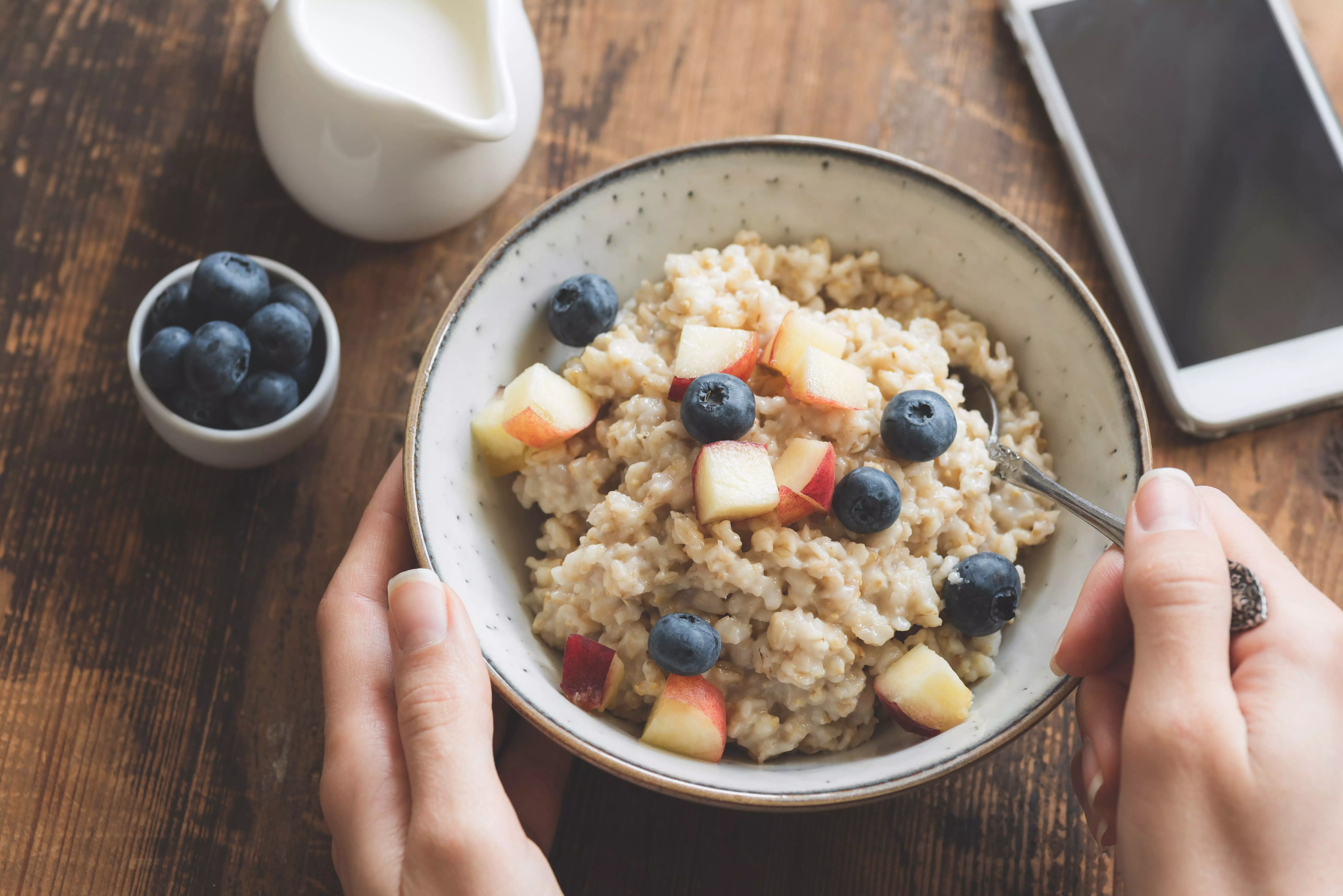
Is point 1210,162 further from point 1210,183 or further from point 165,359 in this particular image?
point 165,359

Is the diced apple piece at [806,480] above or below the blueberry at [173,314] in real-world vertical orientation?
above

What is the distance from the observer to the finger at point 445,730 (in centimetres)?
101

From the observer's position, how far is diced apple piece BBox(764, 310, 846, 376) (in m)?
1.25

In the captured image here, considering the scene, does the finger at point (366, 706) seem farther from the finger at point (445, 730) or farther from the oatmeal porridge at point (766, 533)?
the oatmeal porridge at point (766, 533)

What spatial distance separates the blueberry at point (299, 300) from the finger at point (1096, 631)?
1141mm

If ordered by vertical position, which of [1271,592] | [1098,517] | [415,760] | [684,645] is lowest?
[415,760]

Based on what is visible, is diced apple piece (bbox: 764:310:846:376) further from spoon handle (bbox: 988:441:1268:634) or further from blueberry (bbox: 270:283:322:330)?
blueberry (bbox: 270:283:322:330)

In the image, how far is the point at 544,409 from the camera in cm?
128

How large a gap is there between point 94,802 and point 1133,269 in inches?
71.6

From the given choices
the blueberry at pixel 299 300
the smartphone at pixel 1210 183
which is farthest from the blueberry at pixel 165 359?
the smartphone at pixel 1210 183

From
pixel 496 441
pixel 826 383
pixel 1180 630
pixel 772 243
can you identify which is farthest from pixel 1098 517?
pixel 496 441

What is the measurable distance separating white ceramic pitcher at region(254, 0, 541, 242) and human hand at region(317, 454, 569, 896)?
24.6 inches

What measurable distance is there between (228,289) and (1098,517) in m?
1.24

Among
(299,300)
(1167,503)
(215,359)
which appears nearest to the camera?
(1167,503)
